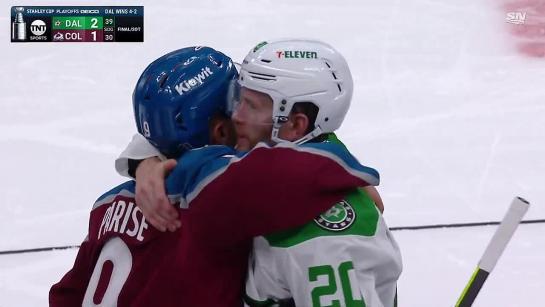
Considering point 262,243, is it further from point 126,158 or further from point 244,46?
point 244,46

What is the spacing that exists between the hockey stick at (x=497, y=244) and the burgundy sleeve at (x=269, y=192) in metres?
0.29

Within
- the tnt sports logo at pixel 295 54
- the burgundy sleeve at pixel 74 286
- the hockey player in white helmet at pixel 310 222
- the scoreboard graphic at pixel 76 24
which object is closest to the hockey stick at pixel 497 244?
the hockey player in white helmet at pixel 310 222

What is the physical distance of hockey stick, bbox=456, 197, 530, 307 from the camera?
1.18 m

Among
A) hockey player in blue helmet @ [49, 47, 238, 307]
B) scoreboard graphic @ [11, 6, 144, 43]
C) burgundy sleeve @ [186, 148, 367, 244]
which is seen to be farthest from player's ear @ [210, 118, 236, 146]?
scoreboard graphic @ [11, 6, 144, 43]

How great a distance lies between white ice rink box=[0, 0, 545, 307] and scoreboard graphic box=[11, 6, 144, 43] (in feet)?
0.12

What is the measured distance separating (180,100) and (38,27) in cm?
205

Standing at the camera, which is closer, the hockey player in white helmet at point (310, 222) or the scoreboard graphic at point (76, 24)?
the hockey player in white helmet at point (310, 222)

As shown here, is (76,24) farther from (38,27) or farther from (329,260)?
(329,260)

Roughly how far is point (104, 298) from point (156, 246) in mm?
121

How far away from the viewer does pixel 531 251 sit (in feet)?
7.70

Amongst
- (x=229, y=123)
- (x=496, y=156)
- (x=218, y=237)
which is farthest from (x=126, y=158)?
(x=496, y=156)

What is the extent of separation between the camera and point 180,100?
46.6 inches

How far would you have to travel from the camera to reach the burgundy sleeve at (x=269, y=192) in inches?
40.2

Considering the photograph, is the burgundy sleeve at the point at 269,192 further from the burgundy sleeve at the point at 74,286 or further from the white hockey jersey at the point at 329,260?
the burgundy sleeve at the point at 74,286
